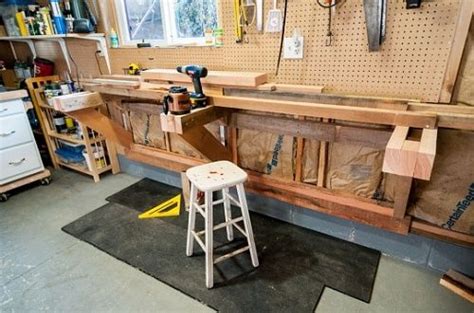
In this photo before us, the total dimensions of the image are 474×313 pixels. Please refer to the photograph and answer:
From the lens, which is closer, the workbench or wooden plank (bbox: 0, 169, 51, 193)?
the workbench

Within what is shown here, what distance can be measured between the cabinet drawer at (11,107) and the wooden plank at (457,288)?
11.1ft

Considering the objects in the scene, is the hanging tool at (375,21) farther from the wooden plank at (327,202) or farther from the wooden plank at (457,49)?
the wooden plank at (327,202)

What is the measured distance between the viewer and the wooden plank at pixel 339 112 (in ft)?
3.83

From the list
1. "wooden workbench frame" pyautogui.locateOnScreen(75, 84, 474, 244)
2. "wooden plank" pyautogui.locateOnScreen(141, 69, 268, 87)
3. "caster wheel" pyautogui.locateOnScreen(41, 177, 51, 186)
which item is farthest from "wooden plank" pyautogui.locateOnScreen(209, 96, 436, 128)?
"caster wheel" pyautogui.locateOnScreen(41, 177, 51, 186)

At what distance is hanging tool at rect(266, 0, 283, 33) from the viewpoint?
1.57m

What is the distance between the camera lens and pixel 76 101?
6.54ft

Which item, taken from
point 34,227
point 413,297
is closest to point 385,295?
point 413,297

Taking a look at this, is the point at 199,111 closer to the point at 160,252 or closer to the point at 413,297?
the point at 160,252

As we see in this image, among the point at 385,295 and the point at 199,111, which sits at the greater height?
the point at 199,111

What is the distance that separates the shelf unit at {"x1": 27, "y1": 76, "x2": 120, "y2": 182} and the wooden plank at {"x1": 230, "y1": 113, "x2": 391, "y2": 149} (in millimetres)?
1571

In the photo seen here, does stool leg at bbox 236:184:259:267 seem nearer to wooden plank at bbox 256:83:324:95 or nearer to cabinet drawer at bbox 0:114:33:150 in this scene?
wooden plank at bbox 256:83:324:95

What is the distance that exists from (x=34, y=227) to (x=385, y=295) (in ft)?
8.09

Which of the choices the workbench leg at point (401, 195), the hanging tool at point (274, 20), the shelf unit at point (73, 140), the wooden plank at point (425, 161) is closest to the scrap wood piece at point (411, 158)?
the wooden plank at point (425, 161)

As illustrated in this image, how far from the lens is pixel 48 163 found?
3266 mm
